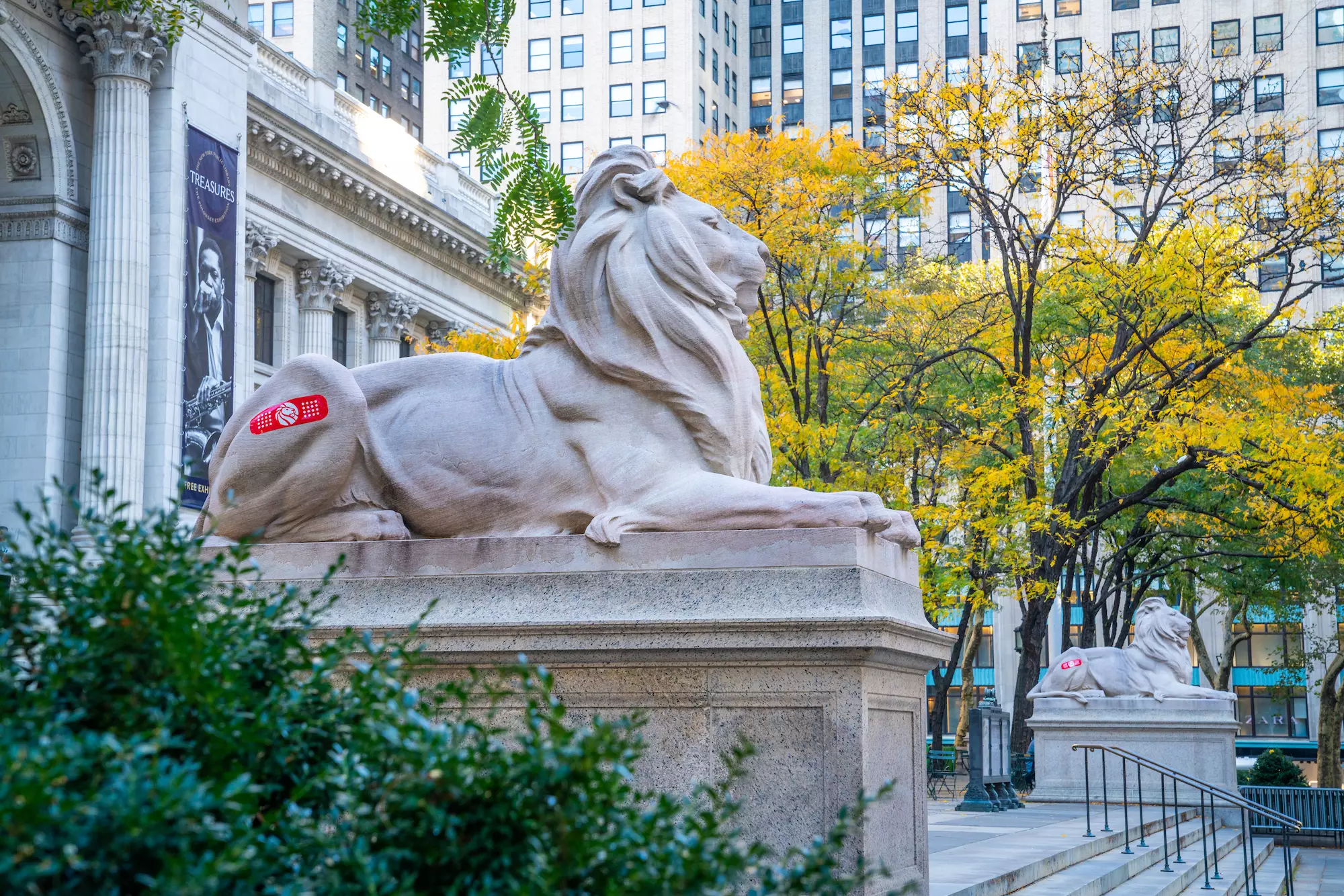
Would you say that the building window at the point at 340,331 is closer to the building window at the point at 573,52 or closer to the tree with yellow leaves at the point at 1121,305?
the tree with yellow leaves at the point at 1121,305

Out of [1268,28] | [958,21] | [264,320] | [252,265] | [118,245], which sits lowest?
[118,245]

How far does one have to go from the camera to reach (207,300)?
29.5 m

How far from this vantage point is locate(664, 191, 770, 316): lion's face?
6.88m

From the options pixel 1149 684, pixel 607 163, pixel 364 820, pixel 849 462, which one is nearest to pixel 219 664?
pixel 364 820

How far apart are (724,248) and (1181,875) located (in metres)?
9.76

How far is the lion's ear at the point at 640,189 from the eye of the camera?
684 centimetres

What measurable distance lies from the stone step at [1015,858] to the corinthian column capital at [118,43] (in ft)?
69.2

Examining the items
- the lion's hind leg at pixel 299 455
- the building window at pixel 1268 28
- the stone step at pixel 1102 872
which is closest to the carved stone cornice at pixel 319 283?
the stone step at pixel 1102 872

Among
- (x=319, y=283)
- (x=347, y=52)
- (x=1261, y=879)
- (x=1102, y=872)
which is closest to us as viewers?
(x=1102, y=872)

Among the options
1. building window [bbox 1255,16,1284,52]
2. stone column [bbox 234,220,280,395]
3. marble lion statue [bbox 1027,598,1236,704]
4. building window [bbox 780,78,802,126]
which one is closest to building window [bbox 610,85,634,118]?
building window [bbox 780,78,802,126]

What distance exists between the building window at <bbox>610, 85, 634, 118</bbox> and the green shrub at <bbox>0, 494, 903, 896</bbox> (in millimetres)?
77216

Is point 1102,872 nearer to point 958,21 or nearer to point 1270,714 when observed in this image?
point 1270,714

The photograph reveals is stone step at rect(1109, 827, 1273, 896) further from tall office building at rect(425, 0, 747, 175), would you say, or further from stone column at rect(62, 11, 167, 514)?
tall office building at rect(425, 0, 747, 175)

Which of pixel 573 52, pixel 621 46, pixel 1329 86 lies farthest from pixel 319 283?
pixel 1329 86
